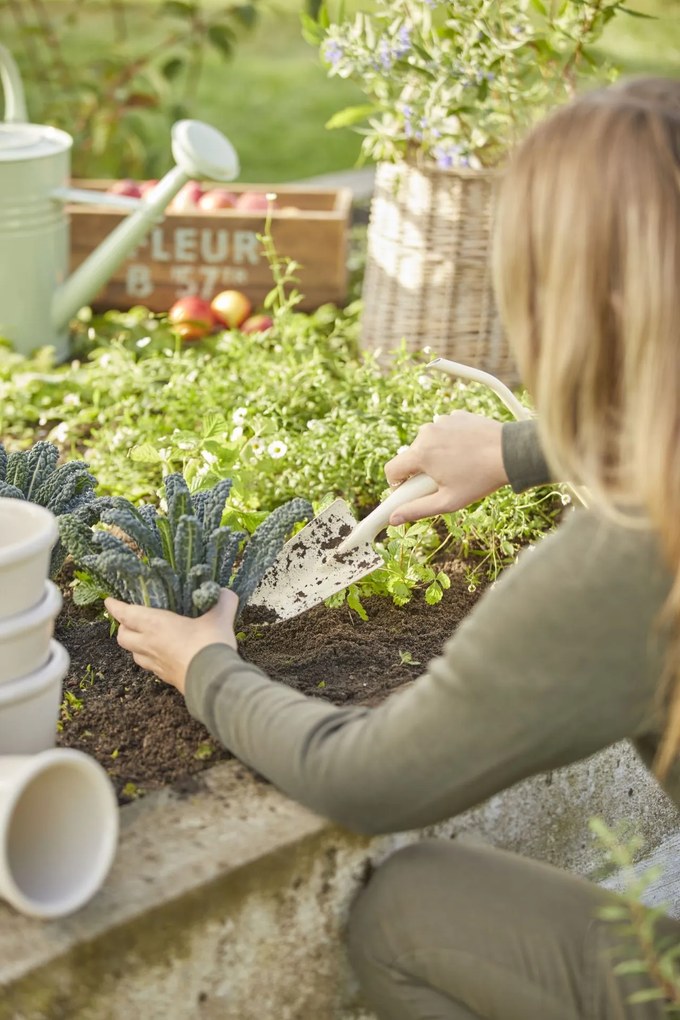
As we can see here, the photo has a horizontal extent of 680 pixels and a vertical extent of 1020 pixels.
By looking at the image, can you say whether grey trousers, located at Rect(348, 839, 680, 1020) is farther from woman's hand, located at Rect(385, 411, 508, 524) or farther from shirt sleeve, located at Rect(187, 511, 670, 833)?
woman's hand, located at Rect(385, 411, 508, 524)

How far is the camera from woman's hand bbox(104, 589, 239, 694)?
138 centimetres

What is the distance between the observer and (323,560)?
5.80 ft

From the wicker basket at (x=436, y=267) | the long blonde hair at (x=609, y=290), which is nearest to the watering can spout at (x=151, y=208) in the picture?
the wicker basket at (x=436, y=267)

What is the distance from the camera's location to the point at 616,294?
3.55ft

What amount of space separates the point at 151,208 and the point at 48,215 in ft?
0.73

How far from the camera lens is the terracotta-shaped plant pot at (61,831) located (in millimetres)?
1144

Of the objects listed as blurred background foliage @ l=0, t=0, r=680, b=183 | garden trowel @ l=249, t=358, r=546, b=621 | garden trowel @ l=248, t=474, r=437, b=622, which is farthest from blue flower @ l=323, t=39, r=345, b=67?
garden trowel @ l=248, t=474, r=437, b=622

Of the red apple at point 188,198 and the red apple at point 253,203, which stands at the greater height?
the red apple at point 253,203

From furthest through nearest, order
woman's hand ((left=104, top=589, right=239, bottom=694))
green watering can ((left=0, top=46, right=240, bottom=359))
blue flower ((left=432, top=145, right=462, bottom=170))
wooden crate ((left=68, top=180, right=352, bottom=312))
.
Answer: wooden crate ((left=68, top=180, right=352, bottom=312))
green watering can ((left=0, top=46, right=240, bottom=359))
blue flower ((left=432, top=145, right=462, bottom=170))
woman's hand ((left=104, top=589, right=239, bottom=694))

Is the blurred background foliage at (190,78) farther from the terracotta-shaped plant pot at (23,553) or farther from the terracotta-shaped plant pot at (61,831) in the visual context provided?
the terracotta-shaped plant pot at (61,831)

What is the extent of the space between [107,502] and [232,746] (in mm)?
450

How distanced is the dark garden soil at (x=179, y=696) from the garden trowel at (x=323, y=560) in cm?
4

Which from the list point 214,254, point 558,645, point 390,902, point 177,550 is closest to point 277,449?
point 177,550

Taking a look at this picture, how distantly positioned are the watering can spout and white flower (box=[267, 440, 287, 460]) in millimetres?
924
